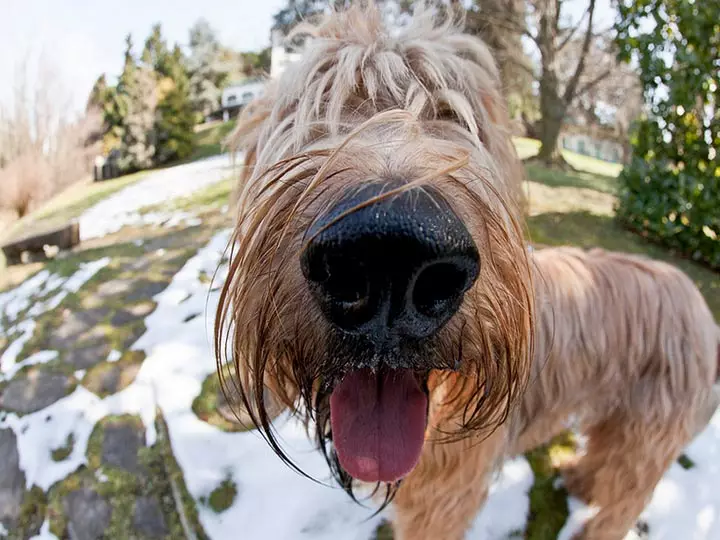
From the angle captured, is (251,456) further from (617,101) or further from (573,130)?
(617,101)

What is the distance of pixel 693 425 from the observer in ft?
9.22

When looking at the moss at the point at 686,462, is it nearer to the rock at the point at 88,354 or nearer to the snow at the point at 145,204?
the rock at the point at 88,354

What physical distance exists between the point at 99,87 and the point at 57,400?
83.2 ft

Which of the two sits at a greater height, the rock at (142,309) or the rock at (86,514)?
the rock at (142,309)

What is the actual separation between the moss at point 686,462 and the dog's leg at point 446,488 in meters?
2.07

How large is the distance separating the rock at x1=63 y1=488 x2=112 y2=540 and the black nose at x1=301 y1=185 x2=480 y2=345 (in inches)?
125

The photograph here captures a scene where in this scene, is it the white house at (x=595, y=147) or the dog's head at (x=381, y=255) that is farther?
the white house at (x=595, y=147)

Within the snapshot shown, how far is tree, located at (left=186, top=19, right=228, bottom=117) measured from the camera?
1254 inches

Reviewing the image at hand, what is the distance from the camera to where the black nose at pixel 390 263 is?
117 cm

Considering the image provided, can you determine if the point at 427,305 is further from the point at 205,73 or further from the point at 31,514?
the point at 205,73

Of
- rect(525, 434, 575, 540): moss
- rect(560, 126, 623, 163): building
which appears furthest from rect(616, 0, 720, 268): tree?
rect(560, 126, 623, 163): building

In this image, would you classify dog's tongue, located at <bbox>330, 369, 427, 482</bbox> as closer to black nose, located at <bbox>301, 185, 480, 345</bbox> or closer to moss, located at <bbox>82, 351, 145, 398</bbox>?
black nose, located at <bbox>301, 185, 480, 345</bbox>

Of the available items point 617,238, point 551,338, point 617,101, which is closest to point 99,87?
point 617,101

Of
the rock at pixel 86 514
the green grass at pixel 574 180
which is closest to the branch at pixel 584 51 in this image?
the green grass at pixel 574 180
